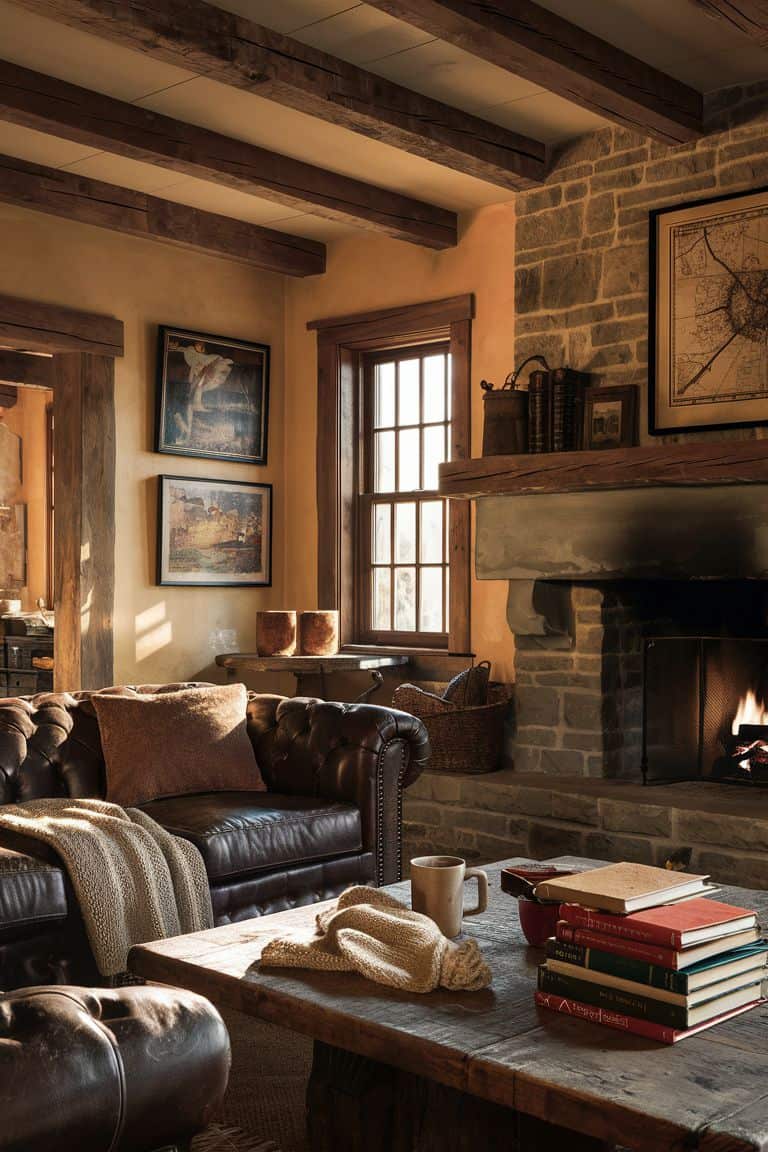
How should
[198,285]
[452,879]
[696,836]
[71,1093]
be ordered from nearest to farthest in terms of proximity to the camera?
[71,1093] < [452,879] < [696,836] < [198,285]

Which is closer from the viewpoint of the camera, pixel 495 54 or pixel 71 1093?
pixel 71 1093

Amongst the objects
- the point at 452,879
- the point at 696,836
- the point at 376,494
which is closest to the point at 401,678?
the point at 376,494

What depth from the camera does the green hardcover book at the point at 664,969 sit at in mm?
1885

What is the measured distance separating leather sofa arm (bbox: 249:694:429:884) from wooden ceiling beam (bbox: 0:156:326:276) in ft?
8.93

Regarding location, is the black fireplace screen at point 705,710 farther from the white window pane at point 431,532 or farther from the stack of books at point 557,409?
the white window pane at point 431,532

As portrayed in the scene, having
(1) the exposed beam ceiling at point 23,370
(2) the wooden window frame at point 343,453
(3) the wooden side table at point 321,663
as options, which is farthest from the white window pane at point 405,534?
(1) the exposed beam ceiling at point 23,370

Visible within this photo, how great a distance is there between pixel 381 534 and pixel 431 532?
0.35m

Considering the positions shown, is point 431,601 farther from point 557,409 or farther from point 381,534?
point 557,409

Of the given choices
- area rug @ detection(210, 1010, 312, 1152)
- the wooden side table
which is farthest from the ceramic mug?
the wooden side table

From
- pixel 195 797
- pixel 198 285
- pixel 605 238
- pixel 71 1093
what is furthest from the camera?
pixel 198 285

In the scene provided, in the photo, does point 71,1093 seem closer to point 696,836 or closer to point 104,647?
point 696,836

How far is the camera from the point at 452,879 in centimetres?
233

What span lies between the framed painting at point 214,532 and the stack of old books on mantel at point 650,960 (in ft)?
14.5

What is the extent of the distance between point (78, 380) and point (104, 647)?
1.29 meters
